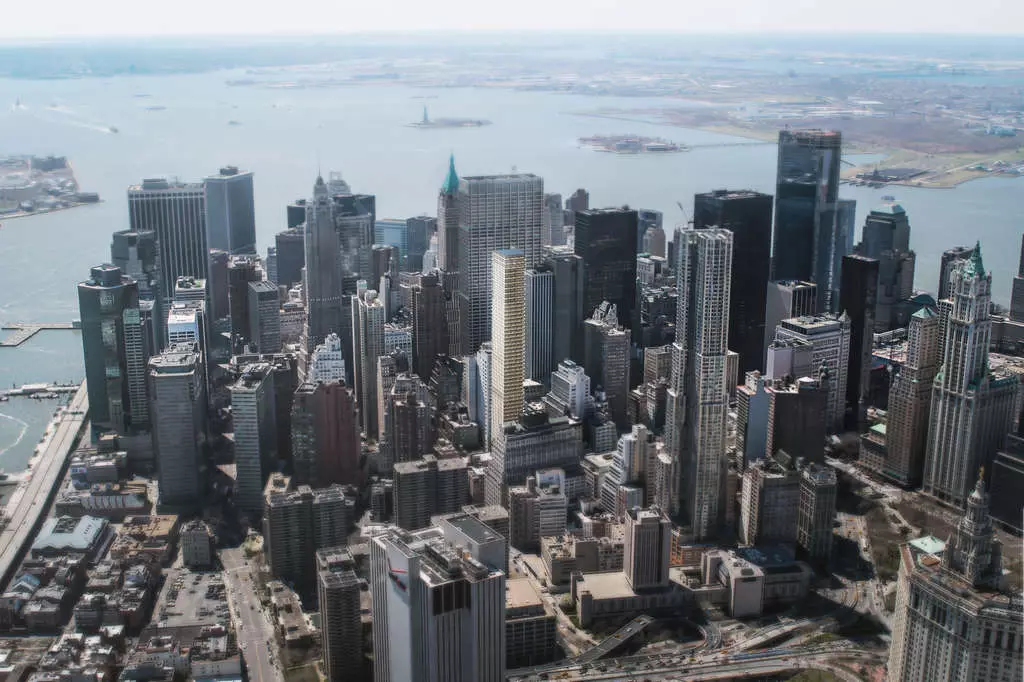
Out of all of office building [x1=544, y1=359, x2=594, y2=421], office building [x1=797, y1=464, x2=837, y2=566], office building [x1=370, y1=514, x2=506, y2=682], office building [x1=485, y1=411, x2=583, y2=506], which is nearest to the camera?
office building [x1=370, y1=514, x2=506, y2=682]

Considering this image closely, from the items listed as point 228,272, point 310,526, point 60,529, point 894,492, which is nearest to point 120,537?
point 60,529

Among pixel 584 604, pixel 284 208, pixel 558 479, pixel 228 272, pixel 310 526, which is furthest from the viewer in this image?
pixel 284 208

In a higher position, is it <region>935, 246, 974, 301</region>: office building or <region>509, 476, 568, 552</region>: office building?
<region>935, 246, 974, 301</region>: office building

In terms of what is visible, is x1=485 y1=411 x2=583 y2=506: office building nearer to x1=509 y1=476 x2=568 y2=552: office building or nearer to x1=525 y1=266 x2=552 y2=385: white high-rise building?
x1=509 y1=476 x2=568 y2=552: office building

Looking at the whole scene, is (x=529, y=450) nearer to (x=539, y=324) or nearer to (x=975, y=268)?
(x=539, y=324)

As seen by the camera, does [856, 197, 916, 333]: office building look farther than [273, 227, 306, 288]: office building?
No

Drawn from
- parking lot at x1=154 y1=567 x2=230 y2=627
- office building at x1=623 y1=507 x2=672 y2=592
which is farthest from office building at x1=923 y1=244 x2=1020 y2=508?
parking lot at x1=154 y1=567 x2=230 y2=627

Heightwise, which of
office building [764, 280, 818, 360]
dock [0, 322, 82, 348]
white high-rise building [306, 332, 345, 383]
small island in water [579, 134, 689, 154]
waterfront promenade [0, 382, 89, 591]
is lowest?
waterfront promenade [0, 382, 89, 591]

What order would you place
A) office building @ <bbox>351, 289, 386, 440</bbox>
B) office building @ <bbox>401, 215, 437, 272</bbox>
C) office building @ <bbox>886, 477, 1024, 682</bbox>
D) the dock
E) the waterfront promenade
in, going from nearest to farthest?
1. office building @ <bbox>886, 477, 1024, 682</bbox>
2. the waterfront promenade
3. office building @ <bbox>351, 289, 386, 440</bbox>
4. the dock
5. office building @ <bbox>401, 215, 437, 272</bbox>

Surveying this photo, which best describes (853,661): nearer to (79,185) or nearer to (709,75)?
(709,75)
